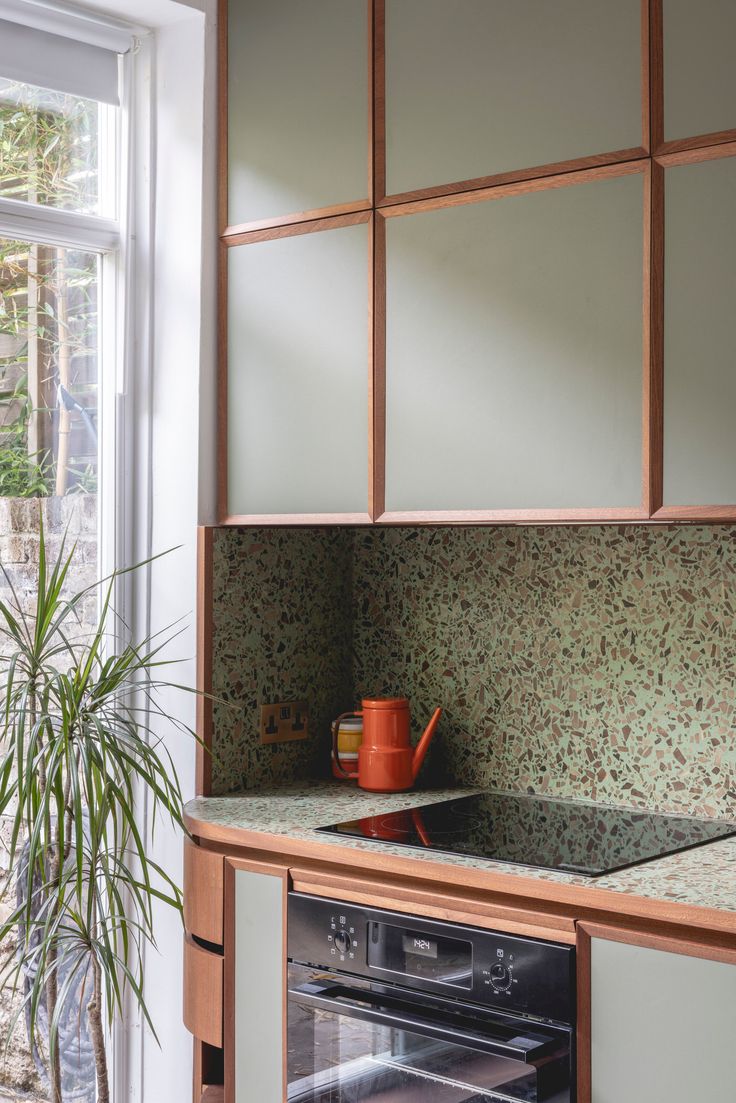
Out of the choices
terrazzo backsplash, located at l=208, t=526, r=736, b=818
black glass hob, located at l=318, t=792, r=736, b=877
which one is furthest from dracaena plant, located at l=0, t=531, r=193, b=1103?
black glass hob, located at l=318, t=792, r=736, b=877

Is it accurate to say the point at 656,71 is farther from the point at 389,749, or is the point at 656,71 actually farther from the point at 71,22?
the point at 389,749

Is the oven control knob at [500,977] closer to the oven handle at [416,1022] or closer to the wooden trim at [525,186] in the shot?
the oven handle at [416,1022]

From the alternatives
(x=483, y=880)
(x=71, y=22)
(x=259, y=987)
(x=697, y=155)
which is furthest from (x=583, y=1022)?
(x=71, y=22)

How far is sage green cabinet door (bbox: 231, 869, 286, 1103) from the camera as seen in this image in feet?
7.39

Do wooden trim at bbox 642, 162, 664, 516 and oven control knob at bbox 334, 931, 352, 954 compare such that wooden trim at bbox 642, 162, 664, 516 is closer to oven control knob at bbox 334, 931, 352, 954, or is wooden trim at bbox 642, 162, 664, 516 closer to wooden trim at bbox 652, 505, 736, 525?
wooden trim at bbox 652, 505, 736, 525

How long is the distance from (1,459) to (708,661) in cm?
147

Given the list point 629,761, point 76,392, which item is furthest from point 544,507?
point 76,392

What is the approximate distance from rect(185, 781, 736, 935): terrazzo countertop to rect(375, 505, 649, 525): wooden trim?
56cm

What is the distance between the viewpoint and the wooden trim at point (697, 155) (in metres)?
1.93

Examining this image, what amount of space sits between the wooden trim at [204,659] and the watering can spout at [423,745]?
434mm

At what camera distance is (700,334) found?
1.97 m

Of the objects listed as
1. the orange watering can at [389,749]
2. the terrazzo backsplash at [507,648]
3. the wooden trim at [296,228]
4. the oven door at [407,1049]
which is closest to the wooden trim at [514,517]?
the terrazzo backsplash at [507,648]

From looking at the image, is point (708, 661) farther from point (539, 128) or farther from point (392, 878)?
point (539, 128)

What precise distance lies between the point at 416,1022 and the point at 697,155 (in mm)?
1438
